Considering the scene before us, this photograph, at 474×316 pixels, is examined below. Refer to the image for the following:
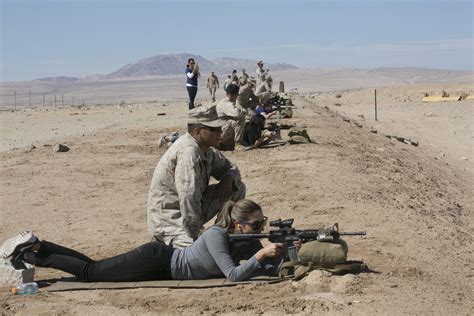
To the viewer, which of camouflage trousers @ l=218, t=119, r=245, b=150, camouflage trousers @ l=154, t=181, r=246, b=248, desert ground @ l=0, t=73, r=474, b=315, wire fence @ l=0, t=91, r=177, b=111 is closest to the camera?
desert ground @ l=0, t=73, r=474, b=315

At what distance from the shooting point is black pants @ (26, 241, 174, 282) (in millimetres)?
6523

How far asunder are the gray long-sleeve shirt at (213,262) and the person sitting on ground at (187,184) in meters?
0.20

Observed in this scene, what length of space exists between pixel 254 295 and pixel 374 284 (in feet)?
2.75

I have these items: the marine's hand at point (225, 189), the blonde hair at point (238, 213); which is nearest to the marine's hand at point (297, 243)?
the blonde hair at point (238, 213)

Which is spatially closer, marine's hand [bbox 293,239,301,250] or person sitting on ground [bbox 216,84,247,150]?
marine's hand [bbox 293,239,301,250]

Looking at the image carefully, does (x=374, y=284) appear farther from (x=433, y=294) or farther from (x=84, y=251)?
(x=84, y=251)

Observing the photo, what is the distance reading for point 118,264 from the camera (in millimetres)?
6578

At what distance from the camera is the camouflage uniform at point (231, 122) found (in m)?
12.9

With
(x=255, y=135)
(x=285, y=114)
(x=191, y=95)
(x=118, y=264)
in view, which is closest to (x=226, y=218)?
(x=118, y=264)

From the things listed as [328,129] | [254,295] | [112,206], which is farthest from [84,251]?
[328,129]

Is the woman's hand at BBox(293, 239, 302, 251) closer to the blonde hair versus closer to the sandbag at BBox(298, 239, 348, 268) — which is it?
the sandbag at BBox(298, 239, 348, 268)

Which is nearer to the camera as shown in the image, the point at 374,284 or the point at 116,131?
the point at 374,284

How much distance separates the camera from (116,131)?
2173cm

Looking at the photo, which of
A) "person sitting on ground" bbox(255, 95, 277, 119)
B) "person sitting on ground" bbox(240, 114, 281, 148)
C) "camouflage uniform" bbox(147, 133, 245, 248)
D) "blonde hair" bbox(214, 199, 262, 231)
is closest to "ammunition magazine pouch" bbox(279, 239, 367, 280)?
"blonde hair" bbox(214, 199, 262, 231)
